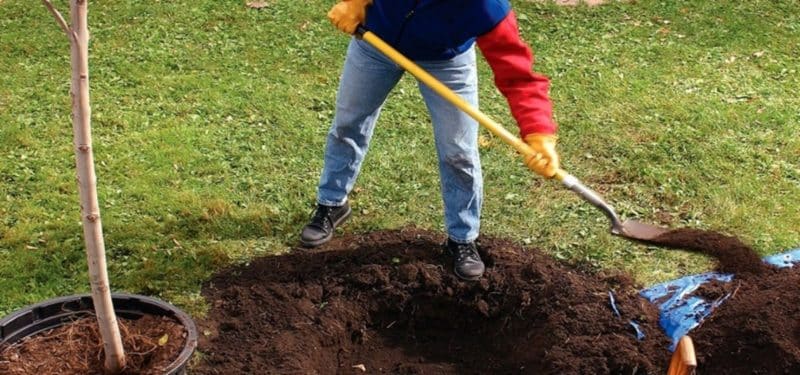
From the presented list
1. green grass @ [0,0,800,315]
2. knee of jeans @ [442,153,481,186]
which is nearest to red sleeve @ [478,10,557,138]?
knee of jeans @ [442,153,481,186]

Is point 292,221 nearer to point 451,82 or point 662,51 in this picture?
point 451,82

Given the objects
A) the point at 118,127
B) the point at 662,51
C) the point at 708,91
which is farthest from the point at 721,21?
the point at 118,127

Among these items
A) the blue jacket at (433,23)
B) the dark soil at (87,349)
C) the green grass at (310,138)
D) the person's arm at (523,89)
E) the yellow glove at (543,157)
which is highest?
the blue jacket at (433,23)

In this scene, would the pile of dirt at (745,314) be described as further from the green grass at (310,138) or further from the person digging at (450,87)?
the person digging at (450,87)

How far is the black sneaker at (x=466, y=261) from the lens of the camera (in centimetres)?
426

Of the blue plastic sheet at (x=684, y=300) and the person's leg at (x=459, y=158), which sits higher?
the person's leg at (x=459, y=158)

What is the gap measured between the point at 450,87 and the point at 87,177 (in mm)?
1698

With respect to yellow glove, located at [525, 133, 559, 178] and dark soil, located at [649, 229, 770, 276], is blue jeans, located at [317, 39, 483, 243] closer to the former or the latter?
yellow glove, located at [525, 133, 559, 178]

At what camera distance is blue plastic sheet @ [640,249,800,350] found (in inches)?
154

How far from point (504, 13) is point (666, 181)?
83.6 inches

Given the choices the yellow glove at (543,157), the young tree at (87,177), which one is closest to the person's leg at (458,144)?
the yellow glove at (543,157)

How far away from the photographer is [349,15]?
383 cm

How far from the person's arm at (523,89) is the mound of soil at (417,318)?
0.80 meters

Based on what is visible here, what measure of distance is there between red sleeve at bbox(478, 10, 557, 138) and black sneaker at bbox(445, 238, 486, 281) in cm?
88
